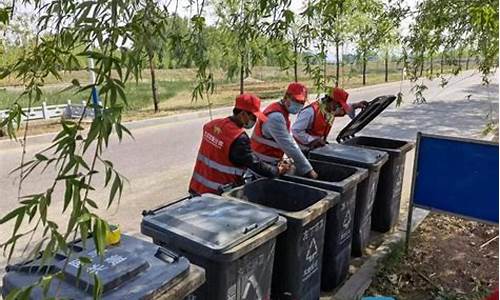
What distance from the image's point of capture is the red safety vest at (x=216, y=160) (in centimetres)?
333

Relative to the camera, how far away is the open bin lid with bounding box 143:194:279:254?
7.24 ft

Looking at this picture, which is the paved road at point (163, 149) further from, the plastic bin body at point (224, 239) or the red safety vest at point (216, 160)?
the red safety vest at point (216, 160)

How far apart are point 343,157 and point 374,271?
3.28 feet

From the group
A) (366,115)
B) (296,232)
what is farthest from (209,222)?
(366,115)

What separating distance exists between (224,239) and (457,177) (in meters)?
2.54

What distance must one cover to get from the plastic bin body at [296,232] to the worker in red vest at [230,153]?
17 centimetres

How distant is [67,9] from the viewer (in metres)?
1.31

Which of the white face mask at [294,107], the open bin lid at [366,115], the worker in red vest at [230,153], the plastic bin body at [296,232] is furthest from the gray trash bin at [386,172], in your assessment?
the plastic bin body at [296,232]

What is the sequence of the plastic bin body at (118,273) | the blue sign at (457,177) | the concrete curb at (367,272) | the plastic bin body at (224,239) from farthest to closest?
the blue sign at (457,177) < the concrete curb at (367,272) < the plastic bin body at (224,239) < the plastic bin body at (118,273)

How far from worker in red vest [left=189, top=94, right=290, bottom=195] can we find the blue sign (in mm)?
1413

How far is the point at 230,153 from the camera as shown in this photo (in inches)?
131

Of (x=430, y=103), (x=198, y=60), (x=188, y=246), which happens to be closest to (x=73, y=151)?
(x=198, y=60)

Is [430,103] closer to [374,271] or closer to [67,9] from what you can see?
[374,271]

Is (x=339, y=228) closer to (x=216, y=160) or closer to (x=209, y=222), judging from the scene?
(x=216, y=160)
